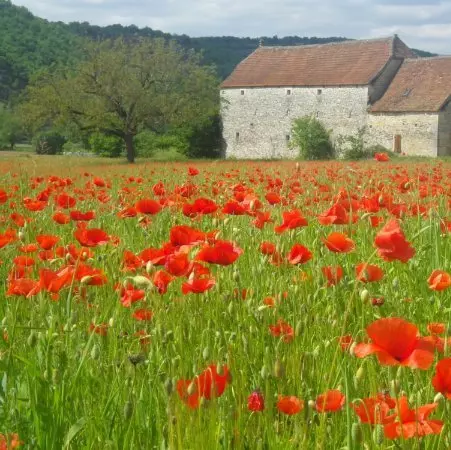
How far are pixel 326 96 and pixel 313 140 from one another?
131 inches

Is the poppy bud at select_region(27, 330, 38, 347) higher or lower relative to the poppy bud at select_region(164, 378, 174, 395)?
lower

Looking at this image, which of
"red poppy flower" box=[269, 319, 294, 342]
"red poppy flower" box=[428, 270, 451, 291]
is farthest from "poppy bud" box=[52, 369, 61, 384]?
"red poppy flower" box=[428, 270, 451, 291]

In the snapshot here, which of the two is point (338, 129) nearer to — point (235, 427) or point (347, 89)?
point (347, 89)

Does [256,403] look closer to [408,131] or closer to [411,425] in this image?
[411,425]

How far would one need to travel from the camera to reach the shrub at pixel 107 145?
47062 millimetres

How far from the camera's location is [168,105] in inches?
1398

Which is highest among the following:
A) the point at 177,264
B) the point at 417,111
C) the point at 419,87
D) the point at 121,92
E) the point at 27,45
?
the point at 27,45

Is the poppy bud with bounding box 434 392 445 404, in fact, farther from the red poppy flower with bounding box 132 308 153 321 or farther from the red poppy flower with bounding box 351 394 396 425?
the red poppy flower with bounding box 132 308 153 321

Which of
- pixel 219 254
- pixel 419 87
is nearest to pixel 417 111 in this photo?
pixel 419 87

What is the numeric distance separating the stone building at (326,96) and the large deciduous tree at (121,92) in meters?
9.52

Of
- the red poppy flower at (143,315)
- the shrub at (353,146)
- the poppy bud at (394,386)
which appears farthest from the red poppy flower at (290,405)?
the shrub at (353,146)

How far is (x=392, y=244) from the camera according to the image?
5.69 feet

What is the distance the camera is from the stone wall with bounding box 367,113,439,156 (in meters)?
39.2

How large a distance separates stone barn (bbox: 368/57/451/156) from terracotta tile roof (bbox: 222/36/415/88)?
4.96 feet
